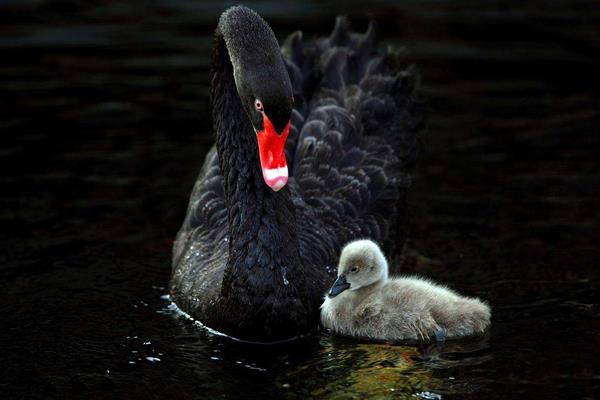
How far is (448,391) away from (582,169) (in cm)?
341

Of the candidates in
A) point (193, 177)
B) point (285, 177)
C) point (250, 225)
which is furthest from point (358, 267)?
point (193, 177)

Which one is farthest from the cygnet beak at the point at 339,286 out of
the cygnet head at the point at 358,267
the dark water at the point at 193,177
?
the dark water at the point at 193,177

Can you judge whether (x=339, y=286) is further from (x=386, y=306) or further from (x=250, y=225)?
(x=250, y=225)

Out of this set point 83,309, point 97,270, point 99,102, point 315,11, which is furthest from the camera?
point 315,11

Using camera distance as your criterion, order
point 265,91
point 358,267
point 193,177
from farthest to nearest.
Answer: point 193,177 < point 358,267 < point 265,91

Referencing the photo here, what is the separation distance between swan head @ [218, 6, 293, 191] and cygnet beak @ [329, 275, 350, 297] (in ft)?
2.70

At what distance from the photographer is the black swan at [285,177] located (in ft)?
20.7

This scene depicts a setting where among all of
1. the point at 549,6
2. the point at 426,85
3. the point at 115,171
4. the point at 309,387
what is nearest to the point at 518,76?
the point at 426,85

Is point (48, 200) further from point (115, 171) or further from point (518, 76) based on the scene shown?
point (518, 76)

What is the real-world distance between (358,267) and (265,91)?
1185mm

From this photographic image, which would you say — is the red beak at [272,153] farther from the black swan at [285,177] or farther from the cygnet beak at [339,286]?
the cygnet beak at [339,286]

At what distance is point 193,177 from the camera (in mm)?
9180

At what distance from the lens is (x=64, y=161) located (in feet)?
30.7

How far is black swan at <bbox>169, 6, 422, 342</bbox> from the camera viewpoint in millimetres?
6324
